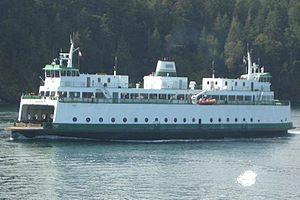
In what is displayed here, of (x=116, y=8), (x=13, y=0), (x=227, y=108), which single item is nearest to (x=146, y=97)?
(x=227, y=108)

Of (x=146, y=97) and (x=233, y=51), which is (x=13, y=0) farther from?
(x=146, y=97)

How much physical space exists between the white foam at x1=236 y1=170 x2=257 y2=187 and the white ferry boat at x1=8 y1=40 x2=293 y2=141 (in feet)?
58.5

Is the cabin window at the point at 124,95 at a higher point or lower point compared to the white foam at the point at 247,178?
higher

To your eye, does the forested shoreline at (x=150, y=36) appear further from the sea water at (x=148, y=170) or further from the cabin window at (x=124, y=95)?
the sea water at (x=148, y=170)

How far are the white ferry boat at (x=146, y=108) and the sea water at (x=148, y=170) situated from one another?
1.37 meters

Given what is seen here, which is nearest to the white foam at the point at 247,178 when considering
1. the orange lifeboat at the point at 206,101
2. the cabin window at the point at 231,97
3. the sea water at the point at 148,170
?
the sea water at the point at 148,170

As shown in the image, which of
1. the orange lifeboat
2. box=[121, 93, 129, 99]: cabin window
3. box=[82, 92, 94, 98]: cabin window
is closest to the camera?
box=[82, 92, 94, 98]: cabin window

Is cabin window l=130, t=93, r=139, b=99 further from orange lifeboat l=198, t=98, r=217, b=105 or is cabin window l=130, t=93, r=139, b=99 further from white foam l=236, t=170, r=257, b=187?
white foam l=236, t=170, r=257, b=187

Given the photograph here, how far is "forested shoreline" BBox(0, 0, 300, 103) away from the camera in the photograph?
127 metres

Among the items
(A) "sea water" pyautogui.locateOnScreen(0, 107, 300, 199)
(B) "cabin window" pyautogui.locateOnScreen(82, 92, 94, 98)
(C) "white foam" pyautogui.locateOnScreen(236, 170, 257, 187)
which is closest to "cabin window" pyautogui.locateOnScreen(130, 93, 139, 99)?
(B) "cabin window" pyautogui.locateOnScreen(82, 92, 94, 98)

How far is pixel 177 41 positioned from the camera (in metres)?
149

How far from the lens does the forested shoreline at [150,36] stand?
127m

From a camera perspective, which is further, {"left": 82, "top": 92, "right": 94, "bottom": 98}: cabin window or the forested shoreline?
the forested shoreline

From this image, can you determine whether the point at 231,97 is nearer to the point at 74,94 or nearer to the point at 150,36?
the point at 74,94
